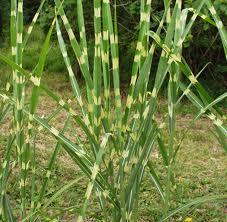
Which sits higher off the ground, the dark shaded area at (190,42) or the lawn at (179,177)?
the dark shaded area at (190,42)

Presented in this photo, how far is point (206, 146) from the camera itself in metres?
4.04

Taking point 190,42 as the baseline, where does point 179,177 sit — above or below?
below

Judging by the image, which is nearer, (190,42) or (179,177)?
(179,177)

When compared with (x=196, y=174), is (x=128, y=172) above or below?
above

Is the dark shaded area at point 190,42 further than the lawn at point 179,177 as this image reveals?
Yes

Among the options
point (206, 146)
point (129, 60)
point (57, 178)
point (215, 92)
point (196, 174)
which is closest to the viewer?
point (57, 178)

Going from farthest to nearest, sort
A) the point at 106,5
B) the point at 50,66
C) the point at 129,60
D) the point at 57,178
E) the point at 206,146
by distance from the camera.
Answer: the point at 50,66
the point at 129,60
the point at 206,146
the point at 57,178
the point at 106,5

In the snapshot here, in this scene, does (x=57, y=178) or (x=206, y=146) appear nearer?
(x=57, y=178)

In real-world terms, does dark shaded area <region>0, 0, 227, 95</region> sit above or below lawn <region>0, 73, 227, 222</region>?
above

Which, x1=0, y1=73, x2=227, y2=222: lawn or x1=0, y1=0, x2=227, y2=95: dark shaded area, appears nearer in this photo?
x1=0, y1=73, x2=227, y2=222: lawn

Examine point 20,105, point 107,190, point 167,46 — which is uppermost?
point 167,46

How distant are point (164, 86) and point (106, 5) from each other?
4.86m

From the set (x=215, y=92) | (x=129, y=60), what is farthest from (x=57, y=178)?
(x=129, y=60)

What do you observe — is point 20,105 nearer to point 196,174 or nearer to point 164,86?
point 196,174
